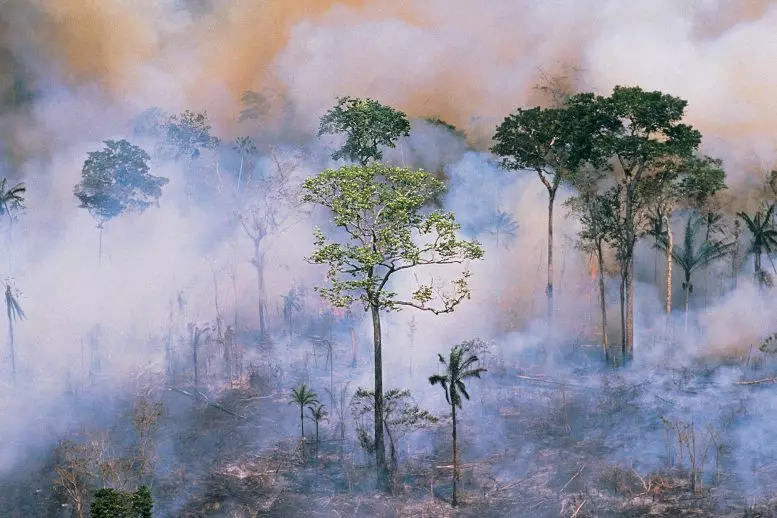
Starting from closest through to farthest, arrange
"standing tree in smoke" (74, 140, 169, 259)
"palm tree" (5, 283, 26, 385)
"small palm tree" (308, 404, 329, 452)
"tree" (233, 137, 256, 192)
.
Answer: "small palm tree" (308, 404, 329, 452) < "palm tree" (5, 283, 26, 385) < "standing tree in smoke" (74, 140, 169, 259) < "tree" (233, 137, 256, 192)

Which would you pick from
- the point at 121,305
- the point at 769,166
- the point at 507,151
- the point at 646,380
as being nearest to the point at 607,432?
the point at 646,380

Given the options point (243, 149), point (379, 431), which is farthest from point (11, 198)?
point (379, 431)

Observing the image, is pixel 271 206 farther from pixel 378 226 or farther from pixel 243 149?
pixel 378 226

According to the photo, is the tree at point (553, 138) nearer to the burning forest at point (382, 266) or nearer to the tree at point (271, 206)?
the burning forest at point (382, 266)

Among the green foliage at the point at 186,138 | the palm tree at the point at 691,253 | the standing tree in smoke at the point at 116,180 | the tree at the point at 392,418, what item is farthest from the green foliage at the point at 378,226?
the green foliage at the point at 186,138

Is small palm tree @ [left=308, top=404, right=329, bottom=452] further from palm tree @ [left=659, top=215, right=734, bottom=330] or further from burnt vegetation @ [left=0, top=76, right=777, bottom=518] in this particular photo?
palm tree @ [left=659, top=215, right=734, bottom=330]

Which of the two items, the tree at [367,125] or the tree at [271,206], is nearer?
the tree at [367,125]

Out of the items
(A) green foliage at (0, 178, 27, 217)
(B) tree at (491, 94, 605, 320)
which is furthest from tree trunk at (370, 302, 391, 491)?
(A) green foliage at (0, 178, 27, 217)
